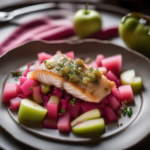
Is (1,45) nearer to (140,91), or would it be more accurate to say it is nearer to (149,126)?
(140,91)

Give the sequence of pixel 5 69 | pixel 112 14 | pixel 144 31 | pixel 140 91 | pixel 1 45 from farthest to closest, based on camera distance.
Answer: pixel 112 14
pixel 1 45
pixel 144 31
pixel 5 69
pixel 140 91

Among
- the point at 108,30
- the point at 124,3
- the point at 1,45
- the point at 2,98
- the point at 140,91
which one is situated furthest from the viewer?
the point at 124,3

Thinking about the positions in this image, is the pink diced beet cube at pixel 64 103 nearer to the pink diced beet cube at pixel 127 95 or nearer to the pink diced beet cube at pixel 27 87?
the pink diced beet cube at pixel 27 87

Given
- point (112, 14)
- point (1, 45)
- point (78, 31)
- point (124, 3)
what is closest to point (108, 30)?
point (78, 31)

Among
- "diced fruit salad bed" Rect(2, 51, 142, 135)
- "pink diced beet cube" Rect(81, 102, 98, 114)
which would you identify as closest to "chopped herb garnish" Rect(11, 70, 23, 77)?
"diced fruit salad bed" Rect(2, 51, 142, 135)

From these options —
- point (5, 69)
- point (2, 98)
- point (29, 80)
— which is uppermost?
point (5, 69)

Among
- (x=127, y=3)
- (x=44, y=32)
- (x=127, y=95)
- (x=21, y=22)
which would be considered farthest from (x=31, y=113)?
(x=127, y=3)

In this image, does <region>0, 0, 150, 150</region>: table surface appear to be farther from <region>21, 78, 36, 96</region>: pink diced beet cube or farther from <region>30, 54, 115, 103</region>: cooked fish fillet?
<region>30, 54, 115, 103</region>: cooked fish fillet

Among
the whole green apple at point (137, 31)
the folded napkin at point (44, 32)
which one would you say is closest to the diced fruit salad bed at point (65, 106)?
the whole green apple at point (137, 31)

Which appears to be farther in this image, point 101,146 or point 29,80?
point 29,80
